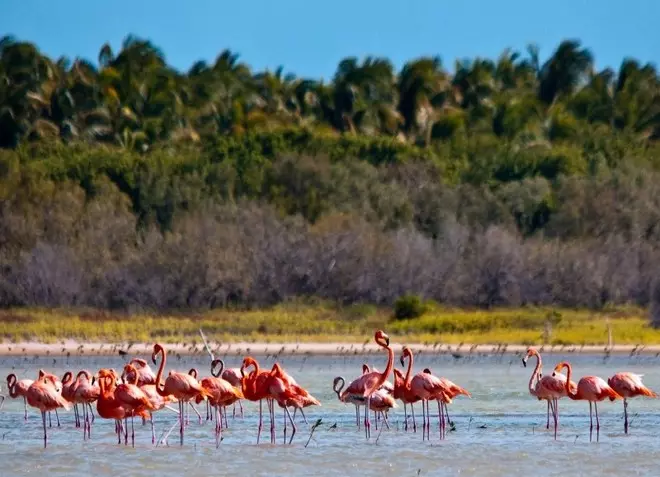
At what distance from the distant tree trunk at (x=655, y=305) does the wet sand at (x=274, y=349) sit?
4140 mm

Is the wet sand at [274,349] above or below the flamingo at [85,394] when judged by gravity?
above

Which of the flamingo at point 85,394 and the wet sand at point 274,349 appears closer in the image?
the flamingo at point 85,394

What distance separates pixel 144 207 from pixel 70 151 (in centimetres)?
417

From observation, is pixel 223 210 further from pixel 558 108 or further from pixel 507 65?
pixel 507 65

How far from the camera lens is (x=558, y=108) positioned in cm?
6506

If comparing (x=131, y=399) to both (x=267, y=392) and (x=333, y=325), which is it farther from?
(x=333, y=325)

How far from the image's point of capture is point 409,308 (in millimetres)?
40938

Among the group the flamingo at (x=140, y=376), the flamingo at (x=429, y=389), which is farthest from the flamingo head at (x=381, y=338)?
the flamingo at (x=140, y=376)

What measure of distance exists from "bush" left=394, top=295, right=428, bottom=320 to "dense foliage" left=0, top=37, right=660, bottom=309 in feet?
13.0

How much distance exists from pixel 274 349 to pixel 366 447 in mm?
17718

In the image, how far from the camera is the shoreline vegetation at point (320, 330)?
34.6 metres

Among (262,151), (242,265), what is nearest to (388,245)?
(242,265)

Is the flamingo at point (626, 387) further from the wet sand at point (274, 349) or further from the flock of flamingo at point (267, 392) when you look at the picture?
the wet sand at point (274, 349)

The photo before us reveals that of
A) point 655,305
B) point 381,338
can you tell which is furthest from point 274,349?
point 381,338
